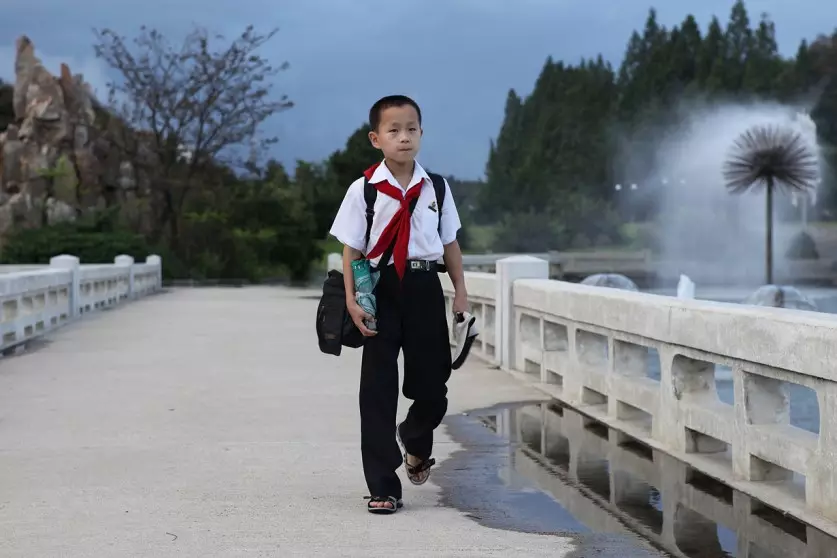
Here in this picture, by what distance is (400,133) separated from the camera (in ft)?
21.6

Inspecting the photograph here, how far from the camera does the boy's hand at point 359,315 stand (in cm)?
645

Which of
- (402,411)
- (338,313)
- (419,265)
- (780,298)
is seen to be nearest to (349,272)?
(338,313)

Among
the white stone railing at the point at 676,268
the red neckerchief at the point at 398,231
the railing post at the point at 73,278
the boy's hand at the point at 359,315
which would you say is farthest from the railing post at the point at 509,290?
the white stone railing at the point at 676,268

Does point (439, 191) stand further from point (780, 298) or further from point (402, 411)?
point (780, 298)

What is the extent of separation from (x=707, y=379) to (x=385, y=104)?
284 centimetres

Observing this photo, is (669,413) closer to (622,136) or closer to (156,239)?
(156,239)

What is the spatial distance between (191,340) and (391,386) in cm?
1194

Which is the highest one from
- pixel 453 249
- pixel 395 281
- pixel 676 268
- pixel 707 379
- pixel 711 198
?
pixel 711 198

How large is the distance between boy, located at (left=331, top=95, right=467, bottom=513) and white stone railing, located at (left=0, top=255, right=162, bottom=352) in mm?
10685

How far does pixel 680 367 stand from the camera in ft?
27.1

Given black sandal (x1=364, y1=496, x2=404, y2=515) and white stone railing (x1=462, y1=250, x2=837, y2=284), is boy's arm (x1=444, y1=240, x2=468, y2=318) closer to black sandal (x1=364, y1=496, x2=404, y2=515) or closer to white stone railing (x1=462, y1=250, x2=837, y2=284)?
black sandal (x1=364, y1=496, x2=404, y2=515)

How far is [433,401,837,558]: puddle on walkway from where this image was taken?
6.01m

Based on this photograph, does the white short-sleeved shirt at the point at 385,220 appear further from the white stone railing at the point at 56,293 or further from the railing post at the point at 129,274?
the railing post at the point at 129,274

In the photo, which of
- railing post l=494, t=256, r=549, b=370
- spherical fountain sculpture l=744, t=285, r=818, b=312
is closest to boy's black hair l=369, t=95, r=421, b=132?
railing post l=494, t=256, r=549, b=370
